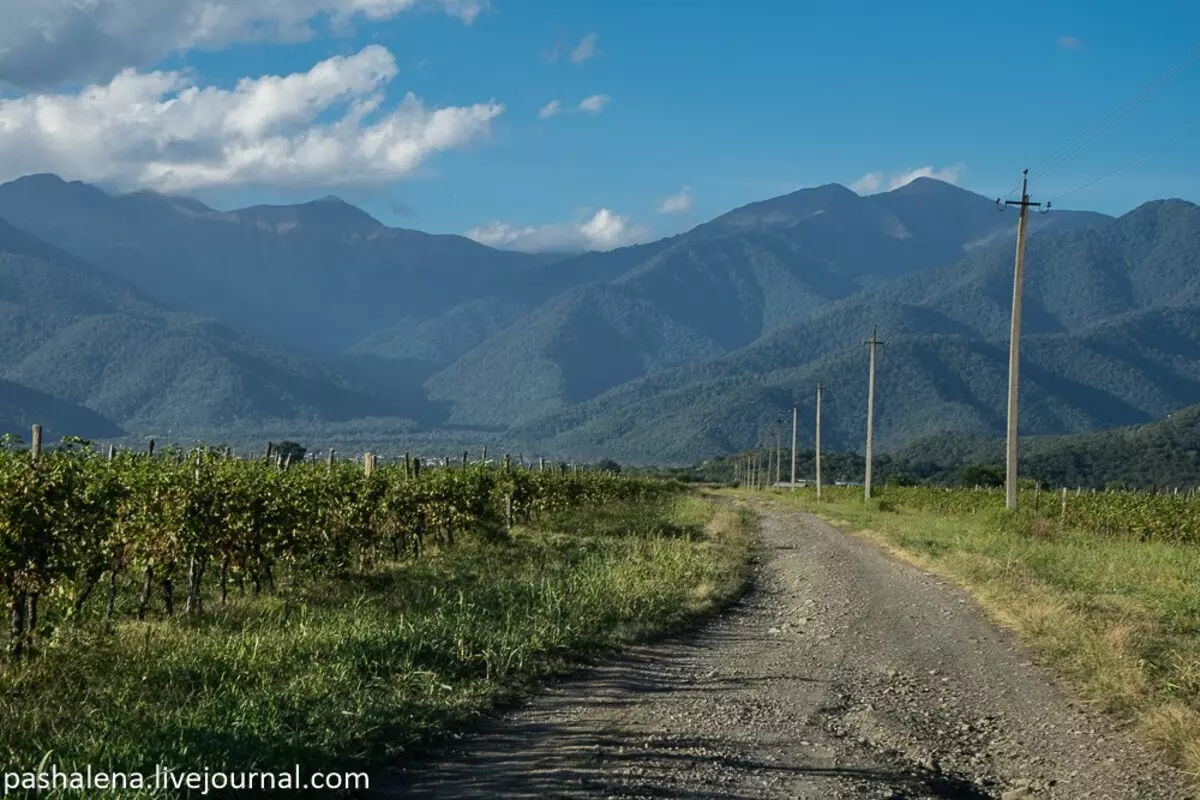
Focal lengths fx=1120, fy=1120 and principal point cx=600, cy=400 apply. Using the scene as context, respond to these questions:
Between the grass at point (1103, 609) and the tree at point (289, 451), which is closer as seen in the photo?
the grass at point (1103, 609)

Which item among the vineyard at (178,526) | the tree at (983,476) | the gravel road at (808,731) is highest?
the vineyard at (178,526)

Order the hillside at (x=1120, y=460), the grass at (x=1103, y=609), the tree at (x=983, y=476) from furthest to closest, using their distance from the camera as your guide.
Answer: the hillside at (x=1120, y=460), the tree at (x=983, y=476), the grass at (x=1103, y=609)

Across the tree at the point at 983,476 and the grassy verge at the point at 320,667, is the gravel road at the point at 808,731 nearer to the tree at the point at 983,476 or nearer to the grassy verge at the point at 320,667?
the grassy verge at the point at 320,667

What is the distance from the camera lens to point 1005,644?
35.6 ft

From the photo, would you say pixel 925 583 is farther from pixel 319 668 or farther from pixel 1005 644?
pixel 319 668

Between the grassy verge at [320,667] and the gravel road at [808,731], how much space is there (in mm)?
460

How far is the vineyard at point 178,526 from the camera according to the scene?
939 centimetres

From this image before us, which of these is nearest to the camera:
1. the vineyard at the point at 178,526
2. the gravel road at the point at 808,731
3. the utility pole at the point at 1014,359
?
the gravel road at the point at 808,731

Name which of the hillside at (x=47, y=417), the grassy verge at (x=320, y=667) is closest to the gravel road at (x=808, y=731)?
the grassy verge at (x=320, y=667)

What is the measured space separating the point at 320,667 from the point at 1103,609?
29.1 ft

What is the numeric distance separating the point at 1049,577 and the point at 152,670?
12.1m

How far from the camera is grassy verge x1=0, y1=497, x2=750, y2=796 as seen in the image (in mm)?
6359

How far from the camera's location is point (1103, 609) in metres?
12.5

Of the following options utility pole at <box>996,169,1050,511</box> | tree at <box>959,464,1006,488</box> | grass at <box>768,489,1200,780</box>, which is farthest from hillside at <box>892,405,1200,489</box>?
grass at <box>768,489,1200,780</box>
